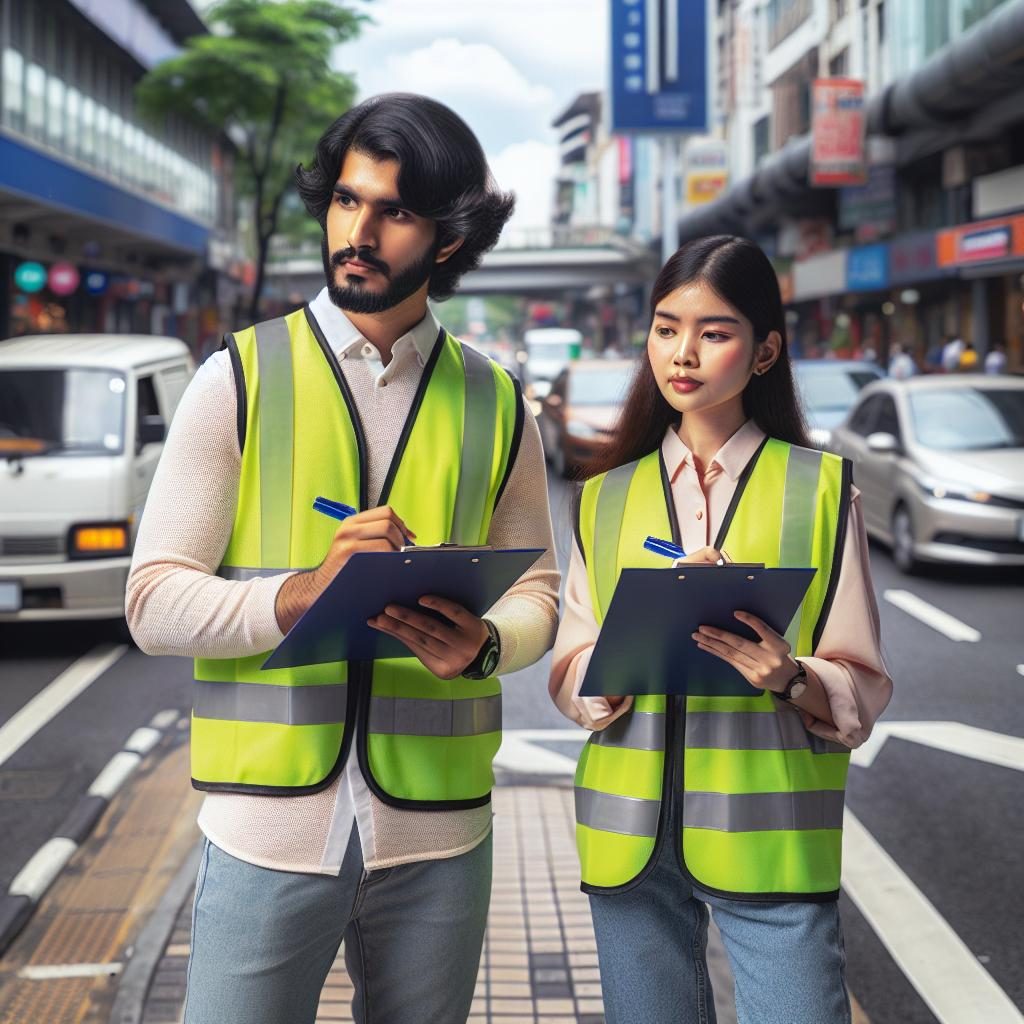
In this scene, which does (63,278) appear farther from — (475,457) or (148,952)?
(475,457)

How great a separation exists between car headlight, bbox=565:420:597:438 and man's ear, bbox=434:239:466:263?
1559 centimetres

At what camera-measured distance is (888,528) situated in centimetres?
1244

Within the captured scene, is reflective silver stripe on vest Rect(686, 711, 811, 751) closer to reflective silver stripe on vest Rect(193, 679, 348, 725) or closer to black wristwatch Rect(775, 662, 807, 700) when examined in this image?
black wristwatch Rect(775, 662, 807, 700)

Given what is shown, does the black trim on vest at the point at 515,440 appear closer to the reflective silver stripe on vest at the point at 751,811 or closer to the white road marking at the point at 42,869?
the reflective silver stripe on vest at the point at 751,811

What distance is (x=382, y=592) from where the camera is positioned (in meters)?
1.95

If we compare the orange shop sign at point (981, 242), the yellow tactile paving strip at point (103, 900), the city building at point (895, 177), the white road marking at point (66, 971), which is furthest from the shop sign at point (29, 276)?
the white road marking at point (66, 971)

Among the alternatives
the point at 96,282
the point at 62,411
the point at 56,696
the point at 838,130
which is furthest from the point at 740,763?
the point at 838,130

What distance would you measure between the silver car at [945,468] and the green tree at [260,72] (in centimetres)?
2268

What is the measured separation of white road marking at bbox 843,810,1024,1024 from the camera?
402cm

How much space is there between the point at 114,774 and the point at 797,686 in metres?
4.46

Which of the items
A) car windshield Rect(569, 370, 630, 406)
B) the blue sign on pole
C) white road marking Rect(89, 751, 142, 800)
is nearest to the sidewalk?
white road marking Rect(89, 751, 142, 800)

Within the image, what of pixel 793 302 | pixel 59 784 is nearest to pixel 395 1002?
pixel 59 784

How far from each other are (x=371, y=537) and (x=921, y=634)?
317 inches

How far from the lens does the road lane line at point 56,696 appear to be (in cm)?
700
